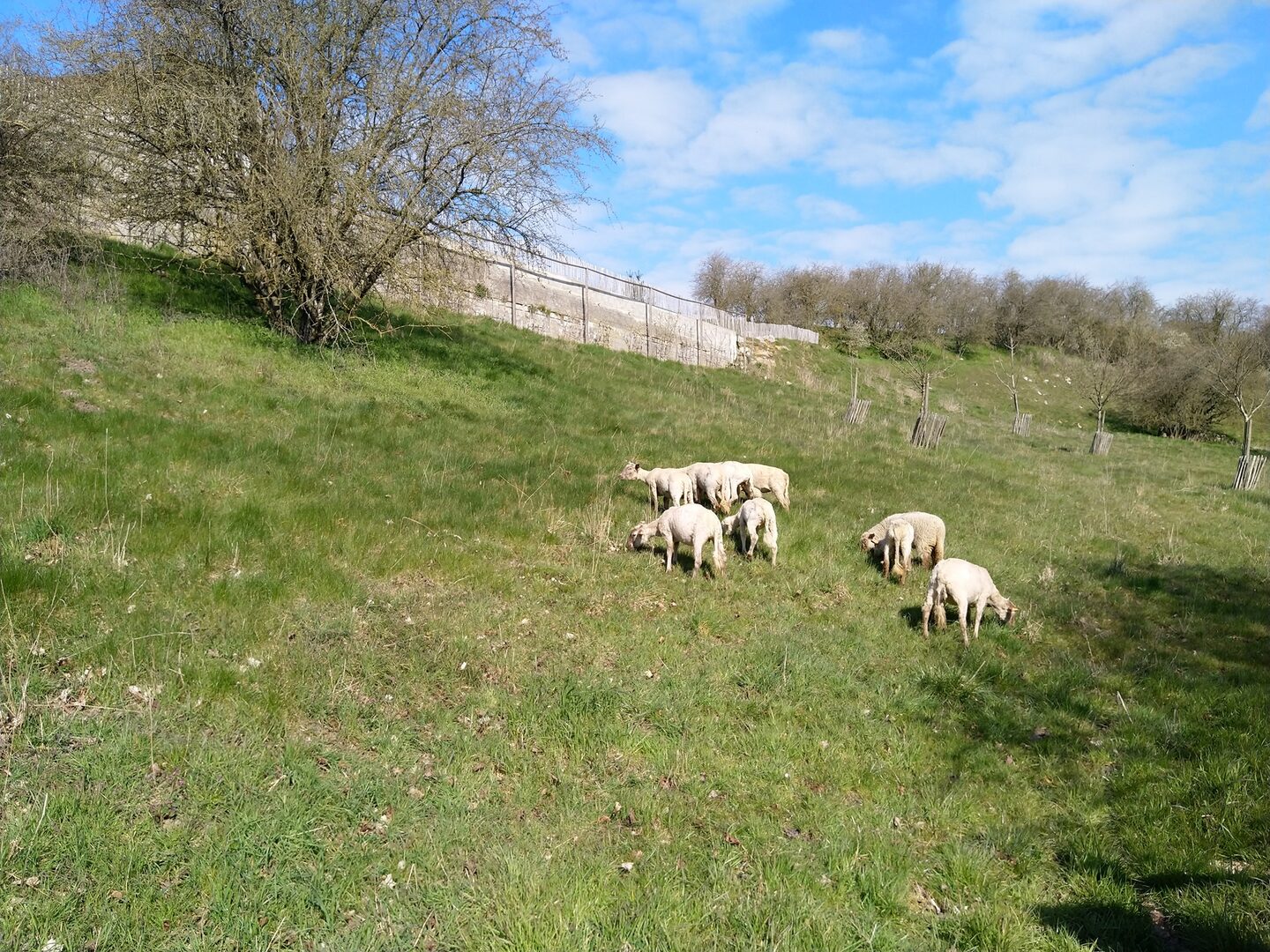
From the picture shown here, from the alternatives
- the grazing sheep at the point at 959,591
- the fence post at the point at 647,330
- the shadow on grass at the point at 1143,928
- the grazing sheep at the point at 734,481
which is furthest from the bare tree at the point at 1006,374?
the shadow on grass at the point at 1143,928

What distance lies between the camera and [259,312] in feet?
56.0

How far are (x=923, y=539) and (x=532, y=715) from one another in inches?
271

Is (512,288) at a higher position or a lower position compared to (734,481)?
higher

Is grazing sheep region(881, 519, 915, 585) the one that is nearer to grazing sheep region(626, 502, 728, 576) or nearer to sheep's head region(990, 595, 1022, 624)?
sheep's head region(990, 595, 1022, 624)

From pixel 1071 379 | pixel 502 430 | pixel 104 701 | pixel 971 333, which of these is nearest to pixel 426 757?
pixel 104 701

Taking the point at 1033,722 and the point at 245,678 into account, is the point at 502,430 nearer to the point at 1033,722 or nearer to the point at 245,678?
the point at 245,678

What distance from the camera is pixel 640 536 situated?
9.48 metres

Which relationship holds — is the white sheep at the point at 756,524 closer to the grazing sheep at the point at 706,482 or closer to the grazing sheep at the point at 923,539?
the grazing sheep at the point at 923,539

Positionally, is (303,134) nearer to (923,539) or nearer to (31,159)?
(31,159)

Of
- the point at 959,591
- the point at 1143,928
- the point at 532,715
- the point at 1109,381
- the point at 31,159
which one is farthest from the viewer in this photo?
the point at 1109,381

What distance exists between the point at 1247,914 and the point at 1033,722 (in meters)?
2.44

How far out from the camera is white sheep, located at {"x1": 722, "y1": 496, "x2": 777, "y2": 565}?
9.64 metres

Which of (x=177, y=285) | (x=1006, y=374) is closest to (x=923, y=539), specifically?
(x=177, y=285)

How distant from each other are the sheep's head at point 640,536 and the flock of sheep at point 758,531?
0.04ft
